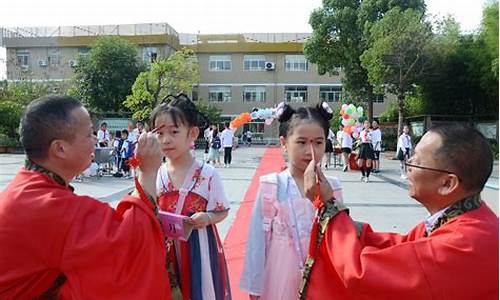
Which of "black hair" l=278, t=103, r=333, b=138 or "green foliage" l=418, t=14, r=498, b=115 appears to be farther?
"green foliage" l=418, t=14, r=498, b=115

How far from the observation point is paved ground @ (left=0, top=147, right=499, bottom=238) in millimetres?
6254

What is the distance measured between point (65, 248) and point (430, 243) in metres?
1.10

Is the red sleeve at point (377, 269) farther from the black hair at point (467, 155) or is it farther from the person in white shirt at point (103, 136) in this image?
the person in white shirt at point (103, 136)

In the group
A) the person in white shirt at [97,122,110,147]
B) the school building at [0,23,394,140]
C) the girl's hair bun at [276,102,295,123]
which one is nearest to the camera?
the girl's hair bun at [276,102,295,123]

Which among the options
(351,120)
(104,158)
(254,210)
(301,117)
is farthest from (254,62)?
(254,210)

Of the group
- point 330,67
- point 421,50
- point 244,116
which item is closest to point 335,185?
point 244,116

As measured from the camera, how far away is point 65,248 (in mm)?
1378

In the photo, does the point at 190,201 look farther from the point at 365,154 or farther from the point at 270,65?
the point at 270,65

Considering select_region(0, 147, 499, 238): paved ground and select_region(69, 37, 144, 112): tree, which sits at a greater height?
select_region(69, 37, 144, 112): tree

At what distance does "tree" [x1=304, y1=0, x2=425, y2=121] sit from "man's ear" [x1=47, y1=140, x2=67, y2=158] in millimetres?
21999

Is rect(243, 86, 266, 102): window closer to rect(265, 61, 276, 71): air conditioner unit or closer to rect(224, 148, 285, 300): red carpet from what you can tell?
rect(265, 61, 276, 71): air conditioner unit

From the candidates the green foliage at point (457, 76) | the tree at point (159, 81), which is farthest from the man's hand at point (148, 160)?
the tree at point (159, 81)

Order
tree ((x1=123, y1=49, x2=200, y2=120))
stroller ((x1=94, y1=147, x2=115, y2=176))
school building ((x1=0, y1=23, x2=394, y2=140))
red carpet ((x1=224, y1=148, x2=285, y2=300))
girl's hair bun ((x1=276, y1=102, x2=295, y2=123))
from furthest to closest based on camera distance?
school building ((x1=0, y1=23, x2=394, y2=140)) < tree ((x1=123, y1=49, x2=200, y2=120)) < stroller ((x1=94, y1=147, x2=115, y2=176)) < red carpet ((x1=224, y1=148, x2=285, y2=300)) < girl's hair bun ((x1=276, y1=102, x2=295, y2=123))

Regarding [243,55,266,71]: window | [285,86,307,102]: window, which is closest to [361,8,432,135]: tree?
[285,86,307,102]: window
